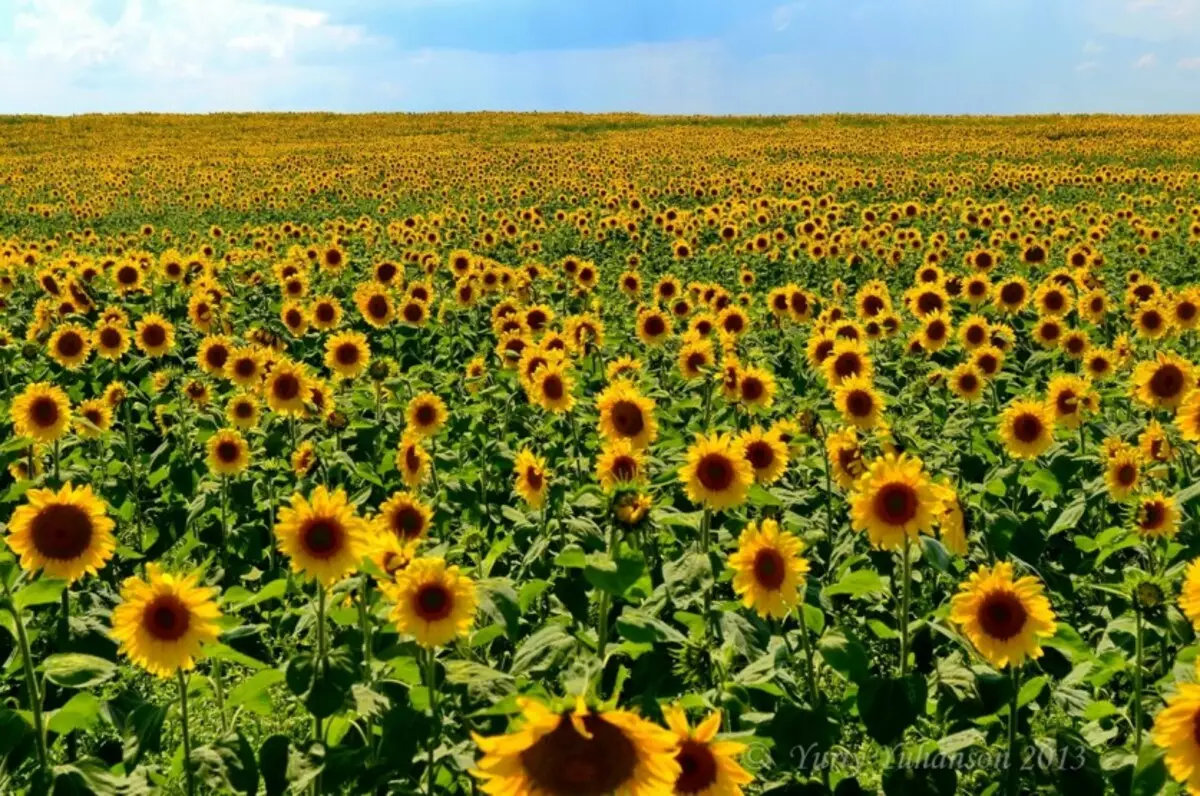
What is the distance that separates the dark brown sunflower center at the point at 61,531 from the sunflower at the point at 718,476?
2.14 m

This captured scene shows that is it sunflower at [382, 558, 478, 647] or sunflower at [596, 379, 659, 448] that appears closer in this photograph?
sunflower at [382, 558, 478, 647]

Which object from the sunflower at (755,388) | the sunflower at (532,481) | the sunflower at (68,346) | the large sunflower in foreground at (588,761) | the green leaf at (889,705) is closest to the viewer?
the large sunflower in foreground at (588,761)

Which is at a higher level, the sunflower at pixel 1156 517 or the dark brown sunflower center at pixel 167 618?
the dark brown sunflower center at pixel 167 618

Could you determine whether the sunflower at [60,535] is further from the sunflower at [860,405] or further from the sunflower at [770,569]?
the sunflower at [860,405]

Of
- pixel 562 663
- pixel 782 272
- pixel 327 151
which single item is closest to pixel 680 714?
pixel 562 663

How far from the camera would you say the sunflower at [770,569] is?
321cm

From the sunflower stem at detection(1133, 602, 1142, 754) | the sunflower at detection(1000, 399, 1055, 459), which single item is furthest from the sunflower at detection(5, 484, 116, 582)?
the sunflower at detection(1000, 399, 1055, 459)

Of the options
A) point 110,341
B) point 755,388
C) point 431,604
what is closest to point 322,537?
point 431,604

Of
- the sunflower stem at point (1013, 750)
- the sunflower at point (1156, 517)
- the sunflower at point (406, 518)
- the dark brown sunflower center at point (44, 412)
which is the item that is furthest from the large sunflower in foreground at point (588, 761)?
the dark brown sunflower center at point (44, 412)

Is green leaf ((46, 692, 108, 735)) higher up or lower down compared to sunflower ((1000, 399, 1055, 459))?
lower down

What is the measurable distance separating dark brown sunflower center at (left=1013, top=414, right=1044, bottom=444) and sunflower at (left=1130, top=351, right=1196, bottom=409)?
2.72ft

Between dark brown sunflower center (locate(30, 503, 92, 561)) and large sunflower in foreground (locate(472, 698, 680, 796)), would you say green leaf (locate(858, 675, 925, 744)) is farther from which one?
dark brown sunflower center (locate(30, 503, 92, 561))

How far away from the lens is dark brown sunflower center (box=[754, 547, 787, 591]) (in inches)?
126

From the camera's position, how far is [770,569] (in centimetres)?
321
